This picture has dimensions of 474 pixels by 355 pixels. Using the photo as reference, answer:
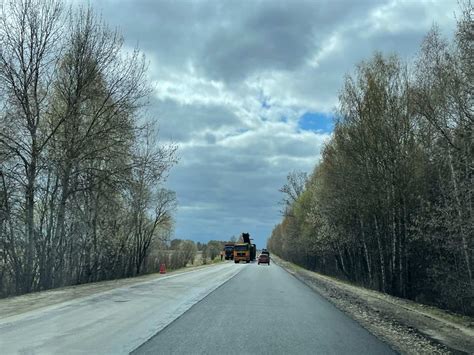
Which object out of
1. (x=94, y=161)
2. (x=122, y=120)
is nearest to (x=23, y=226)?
(x=94, y=161)

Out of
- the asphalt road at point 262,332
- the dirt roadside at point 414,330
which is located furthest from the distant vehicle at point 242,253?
the asphalt road at point 262,332

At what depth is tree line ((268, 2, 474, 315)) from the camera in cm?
1848

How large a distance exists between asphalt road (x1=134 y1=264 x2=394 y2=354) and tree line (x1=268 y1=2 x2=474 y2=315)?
7967mm

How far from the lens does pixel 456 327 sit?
42.4 ft

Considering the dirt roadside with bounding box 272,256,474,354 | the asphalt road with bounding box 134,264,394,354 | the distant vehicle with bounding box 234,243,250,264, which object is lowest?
the dirt roadside with bounding box 272,256,474,354

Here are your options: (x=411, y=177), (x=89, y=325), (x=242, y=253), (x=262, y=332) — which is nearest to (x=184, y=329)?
(x=262, y=332)

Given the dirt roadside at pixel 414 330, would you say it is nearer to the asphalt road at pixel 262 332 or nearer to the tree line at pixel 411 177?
the asphalt road at pixel 262 332

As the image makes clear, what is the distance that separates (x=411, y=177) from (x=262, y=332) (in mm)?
19068

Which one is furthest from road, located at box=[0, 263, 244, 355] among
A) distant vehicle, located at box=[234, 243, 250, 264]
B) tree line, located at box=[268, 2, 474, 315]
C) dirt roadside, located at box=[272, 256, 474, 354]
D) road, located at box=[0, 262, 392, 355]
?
distant vehicle, located at box=[234, 243, 250, 264]

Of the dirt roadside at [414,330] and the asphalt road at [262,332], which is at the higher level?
the asphalt road at [262,332]

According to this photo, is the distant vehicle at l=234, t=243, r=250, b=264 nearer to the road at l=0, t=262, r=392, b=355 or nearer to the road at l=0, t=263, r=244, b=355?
the road at l=0, t=263, r=244, b=355

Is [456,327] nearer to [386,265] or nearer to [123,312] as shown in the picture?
[123,312]

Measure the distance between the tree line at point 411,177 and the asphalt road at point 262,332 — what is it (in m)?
7.97

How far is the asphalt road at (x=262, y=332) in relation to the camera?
8.32 metres
